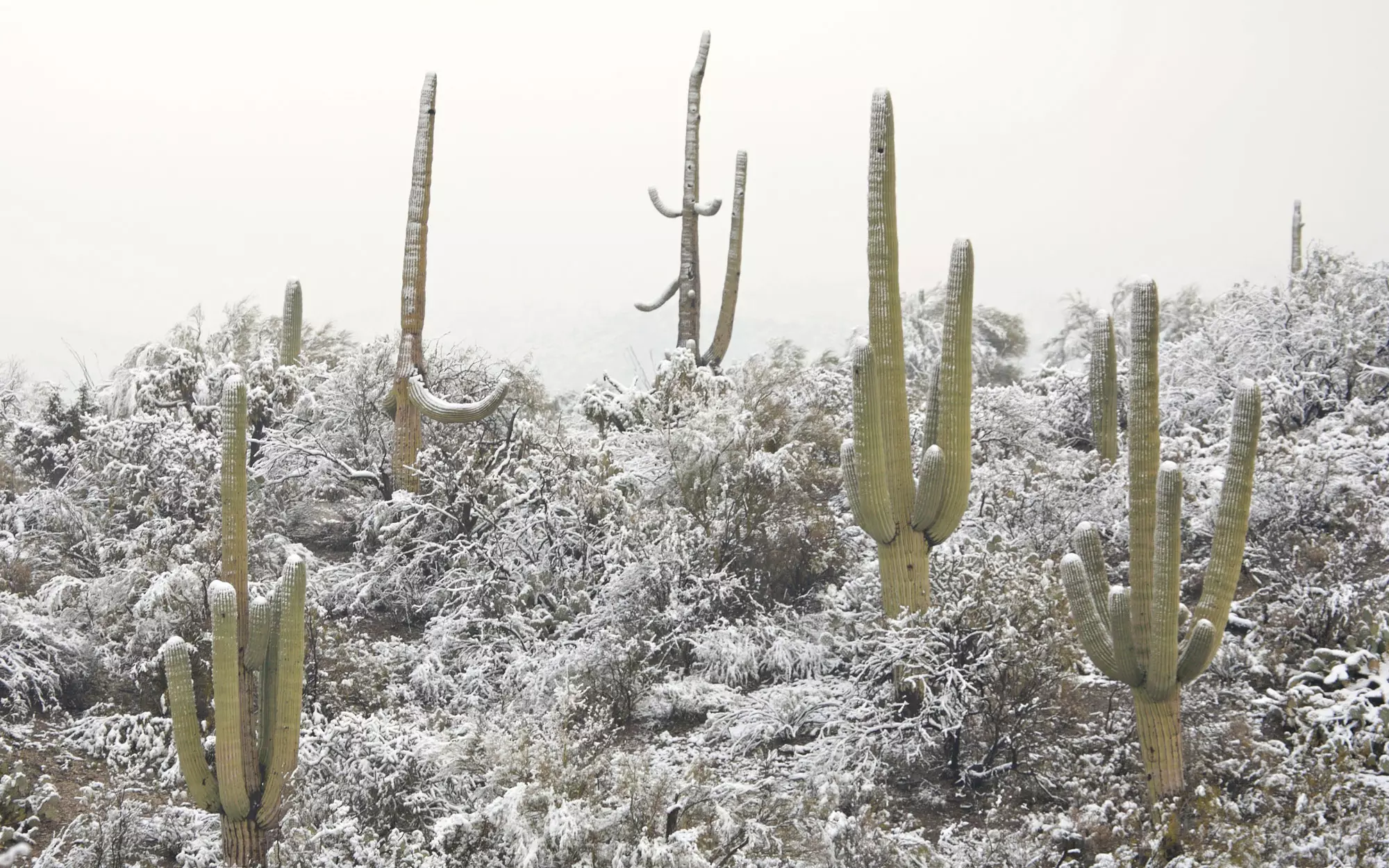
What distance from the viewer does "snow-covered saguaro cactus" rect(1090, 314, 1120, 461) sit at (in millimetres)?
12266

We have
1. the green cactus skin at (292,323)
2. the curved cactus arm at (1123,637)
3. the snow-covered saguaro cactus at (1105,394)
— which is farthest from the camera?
the green cactus skin at (292,323)

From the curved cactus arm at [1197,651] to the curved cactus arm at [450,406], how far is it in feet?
21.7

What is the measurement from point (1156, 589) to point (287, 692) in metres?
5.06

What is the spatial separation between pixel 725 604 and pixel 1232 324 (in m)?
8.02

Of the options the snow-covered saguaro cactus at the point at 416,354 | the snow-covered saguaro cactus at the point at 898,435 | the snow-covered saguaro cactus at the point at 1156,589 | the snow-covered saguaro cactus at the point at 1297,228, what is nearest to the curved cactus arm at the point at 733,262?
the snow-covered saguaro cactus at the point at 416,354

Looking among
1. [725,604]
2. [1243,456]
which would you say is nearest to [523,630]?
[725,604]

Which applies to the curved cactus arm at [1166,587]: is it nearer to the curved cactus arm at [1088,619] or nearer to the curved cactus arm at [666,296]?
the curved cactus arm at [1088,619]

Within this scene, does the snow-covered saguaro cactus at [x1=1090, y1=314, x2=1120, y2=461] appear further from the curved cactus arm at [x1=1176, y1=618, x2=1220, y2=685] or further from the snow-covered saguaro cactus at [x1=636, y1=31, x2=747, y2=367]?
the curved cactus arm at [x1=1176, y1=618, x2=1220, y2=685]

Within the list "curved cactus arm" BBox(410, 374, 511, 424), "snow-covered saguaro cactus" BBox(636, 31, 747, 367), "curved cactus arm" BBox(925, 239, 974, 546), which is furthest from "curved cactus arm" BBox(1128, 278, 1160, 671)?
"snow-covered saguaro cactus" BBox(636, 31, 747, 367)

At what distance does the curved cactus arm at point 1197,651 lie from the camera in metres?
6.51

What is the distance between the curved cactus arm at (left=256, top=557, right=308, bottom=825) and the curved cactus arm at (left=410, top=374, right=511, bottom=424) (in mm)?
4428

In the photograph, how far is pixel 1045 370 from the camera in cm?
1689

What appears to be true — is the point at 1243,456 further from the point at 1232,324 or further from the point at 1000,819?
the point at 1232,324

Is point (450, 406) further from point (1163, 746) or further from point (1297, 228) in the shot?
point (1297, 228)
